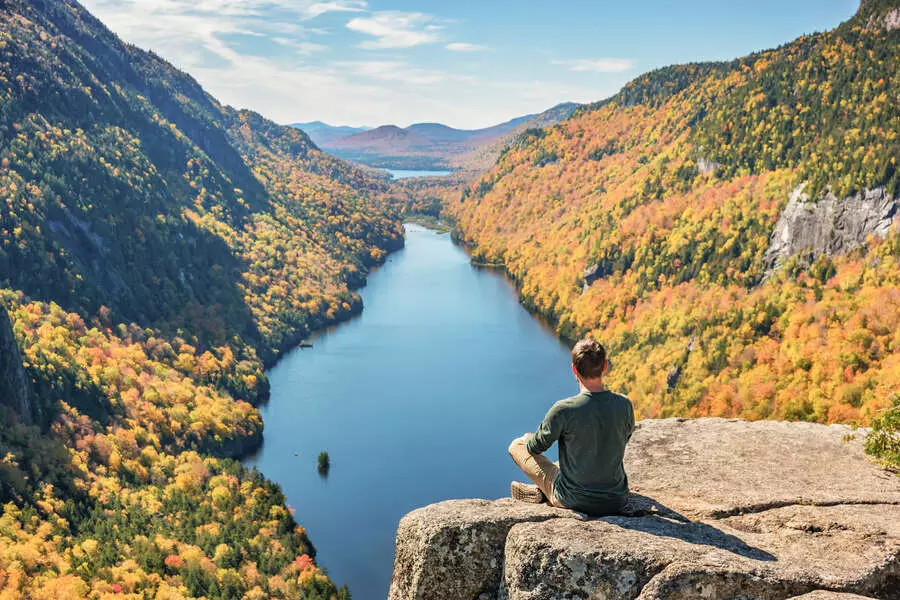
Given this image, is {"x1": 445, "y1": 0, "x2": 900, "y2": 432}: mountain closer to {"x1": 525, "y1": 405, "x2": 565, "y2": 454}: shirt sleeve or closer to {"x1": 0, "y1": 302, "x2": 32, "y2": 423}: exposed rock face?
{"x1": 525, "y1": 405, "x2": 565, "y2": 454}: shirt sleeve

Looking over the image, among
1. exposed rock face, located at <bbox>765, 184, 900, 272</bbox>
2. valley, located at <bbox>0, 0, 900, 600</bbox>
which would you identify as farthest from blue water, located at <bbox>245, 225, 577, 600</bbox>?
exposed rock face, located at <bbox>765, 184, 900, 272</bbox>

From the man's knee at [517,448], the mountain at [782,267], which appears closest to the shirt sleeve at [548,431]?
the man's knee at [517,448]

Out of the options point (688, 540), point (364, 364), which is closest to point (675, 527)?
point (688, 540)

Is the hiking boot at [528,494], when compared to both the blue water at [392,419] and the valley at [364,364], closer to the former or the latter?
the valley at [364,364]

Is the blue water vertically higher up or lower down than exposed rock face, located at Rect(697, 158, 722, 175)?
lower down

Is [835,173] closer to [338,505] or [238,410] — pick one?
[338,505]

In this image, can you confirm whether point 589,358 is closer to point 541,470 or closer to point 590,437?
point 590,437
